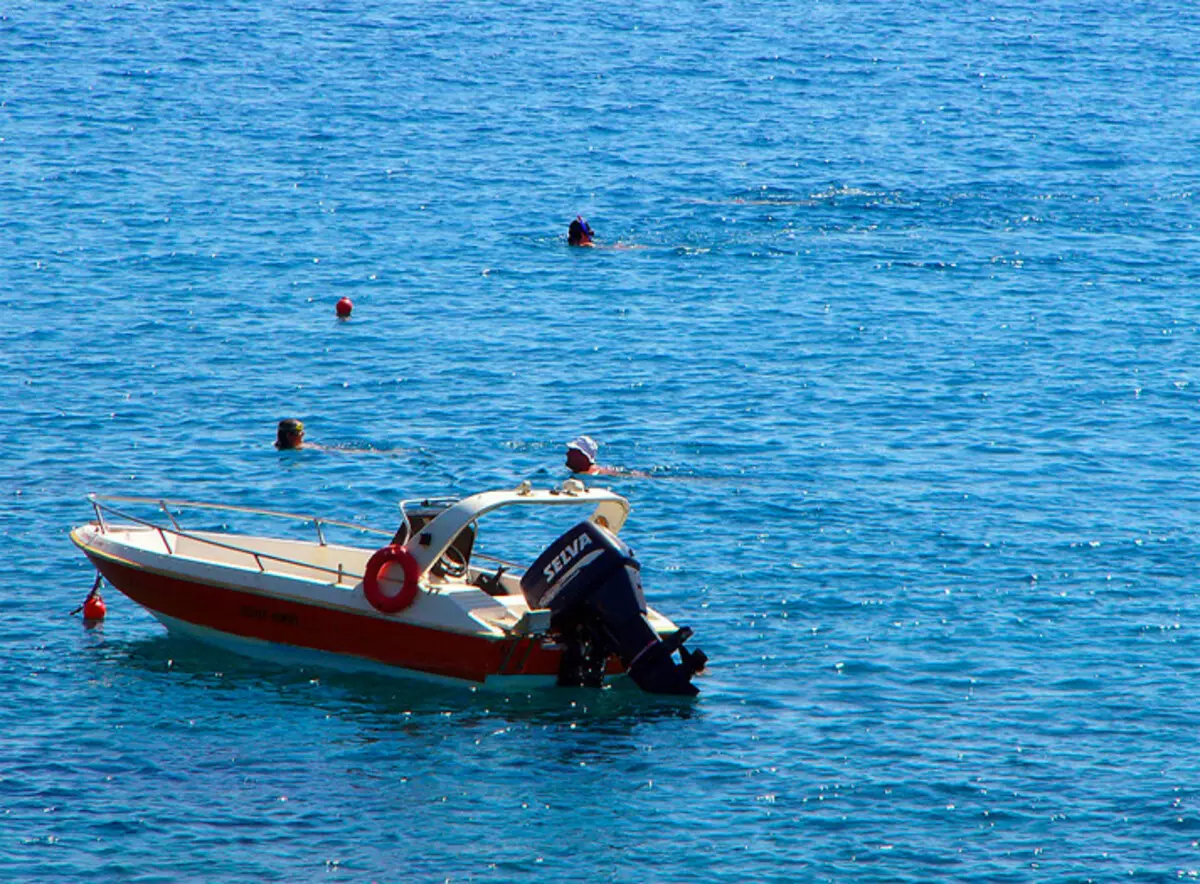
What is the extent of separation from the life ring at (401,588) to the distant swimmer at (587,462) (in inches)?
238

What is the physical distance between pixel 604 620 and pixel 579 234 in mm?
29611

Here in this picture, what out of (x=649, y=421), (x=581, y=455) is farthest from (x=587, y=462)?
(x=649, y=421)

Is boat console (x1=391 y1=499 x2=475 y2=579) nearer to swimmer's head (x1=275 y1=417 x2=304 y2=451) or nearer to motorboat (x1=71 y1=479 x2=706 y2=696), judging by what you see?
motorboat (x1=71 y1=479 x2=706 y2=696)

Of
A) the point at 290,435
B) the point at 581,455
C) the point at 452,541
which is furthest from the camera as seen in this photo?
the point at 290,435

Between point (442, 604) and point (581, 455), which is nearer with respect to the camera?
point (442, 604)

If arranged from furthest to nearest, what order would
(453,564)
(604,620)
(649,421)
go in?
(649,421) → (453,564) → (604,620)

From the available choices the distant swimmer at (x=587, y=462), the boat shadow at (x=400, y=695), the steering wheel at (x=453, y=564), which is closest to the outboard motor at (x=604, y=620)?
the boat shadow at (x=400, y=695)

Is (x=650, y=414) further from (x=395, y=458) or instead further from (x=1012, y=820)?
(x=1012, y=820)

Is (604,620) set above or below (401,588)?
below

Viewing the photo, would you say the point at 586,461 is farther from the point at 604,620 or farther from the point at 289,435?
the point at 604,620

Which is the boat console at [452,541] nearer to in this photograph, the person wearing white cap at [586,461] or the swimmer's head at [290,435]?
the person wearing white cap at [586,461]

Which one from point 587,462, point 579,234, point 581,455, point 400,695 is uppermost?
point 579,234

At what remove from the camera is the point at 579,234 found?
5209 cm

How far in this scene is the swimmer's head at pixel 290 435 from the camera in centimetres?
3506
